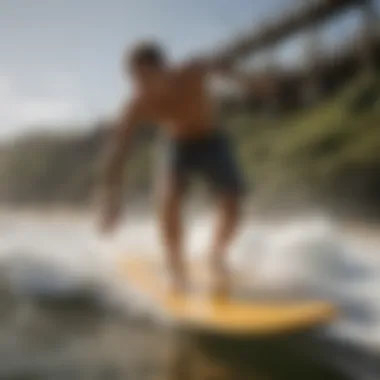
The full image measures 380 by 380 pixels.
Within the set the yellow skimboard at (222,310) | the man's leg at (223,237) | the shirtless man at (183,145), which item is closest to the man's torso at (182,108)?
the shirtless man at (183,145)

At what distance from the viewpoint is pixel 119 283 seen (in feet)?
4.82

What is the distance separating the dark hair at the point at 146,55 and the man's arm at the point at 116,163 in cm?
8

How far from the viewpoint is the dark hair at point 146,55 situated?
4.89 ft

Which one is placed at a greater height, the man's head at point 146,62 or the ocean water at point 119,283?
the man's head at point 146,62

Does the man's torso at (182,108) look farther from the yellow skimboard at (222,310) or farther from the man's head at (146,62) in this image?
the yellow skimboard at (222,310)

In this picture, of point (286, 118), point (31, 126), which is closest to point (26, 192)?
point (31, 126)

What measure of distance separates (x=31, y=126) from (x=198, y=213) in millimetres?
356

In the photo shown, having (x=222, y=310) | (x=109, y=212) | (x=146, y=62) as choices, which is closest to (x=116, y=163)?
(x=109, y=212)

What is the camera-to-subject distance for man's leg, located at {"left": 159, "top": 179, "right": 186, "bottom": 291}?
1.46 metres

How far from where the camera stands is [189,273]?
146cm

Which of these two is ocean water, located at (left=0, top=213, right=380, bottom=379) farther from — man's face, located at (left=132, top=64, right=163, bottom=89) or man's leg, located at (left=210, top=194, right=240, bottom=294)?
man's face, located at (left=132, top=64, right=163, bottom=89)

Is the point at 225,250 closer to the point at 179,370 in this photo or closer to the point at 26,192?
the point at 179,370

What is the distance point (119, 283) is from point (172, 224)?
142mm

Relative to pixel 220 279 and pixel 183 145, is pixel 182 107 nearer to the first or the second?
pixel 183 145
